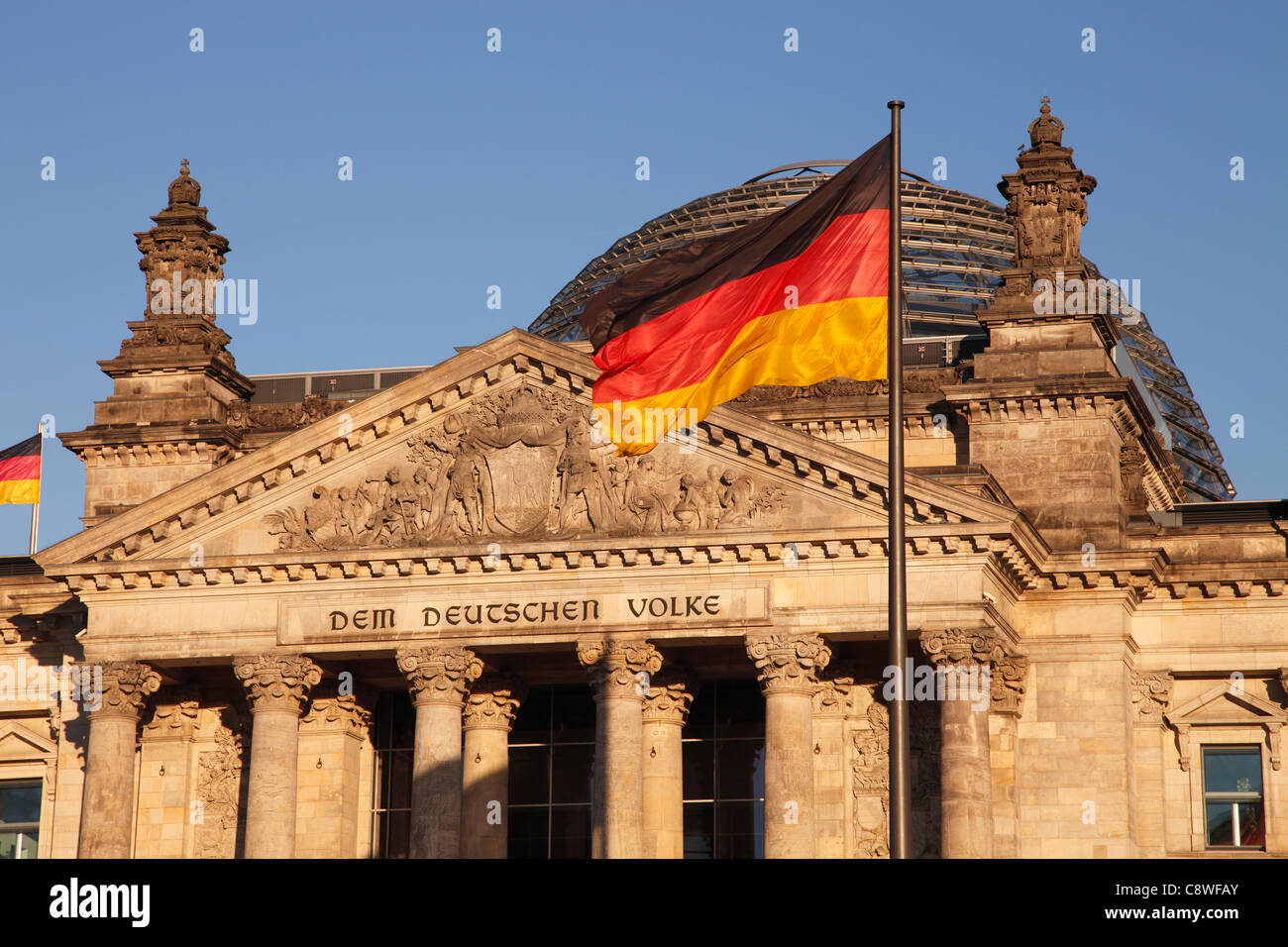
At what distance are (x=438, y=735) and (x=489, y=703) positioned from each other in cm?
267

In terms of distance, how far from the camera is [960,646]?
43688 millimetres

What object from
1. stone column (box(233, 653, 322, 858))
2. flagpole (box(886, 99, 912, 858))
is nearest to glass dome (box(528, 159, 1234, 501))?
stone column (box(233, 653, 322, 858))

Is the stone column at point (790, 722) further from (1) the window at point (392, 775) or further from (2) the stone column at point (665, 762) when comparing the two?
(1) the window at point (392, 775)

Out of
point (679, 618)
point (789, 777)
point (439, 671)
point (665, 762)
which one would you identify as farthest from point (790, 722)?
point (439, 671)

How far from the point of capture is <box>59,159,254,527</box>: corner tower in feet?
181

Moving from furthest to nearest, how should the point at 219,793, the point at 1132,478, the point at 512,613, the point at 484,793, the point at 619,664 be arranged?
the point at 1132,478 → the point at 219,793 → the point at 484,793 → the point at 512,613 → the point at 619,664

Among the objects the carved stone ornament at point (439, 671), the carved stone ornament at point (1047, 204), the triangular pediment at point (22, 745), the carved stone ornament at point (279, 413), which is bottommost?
the triangular pediment at point (22, 745)

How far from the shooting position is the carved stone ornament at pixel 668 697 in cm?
4741

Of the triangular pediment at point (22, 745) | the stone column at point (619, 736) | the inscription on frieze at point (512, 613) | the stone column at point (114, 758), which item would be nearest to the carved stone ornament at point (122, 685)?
the stone column at point (114, 758)

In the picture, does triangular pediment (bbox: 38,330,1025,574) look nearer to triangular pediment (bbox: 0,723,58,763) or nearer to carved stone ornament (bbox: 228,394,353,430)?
carved stone ornament (bbox: 228,394,353,430)

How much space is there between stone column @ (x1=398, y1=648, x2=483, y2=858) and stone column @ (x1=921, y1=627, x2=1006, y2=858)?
35.3 feet

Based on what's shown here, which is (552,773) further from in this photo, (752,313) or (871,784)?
(752,313)

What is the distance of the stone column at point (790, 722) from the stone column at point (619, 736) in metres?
2.67
